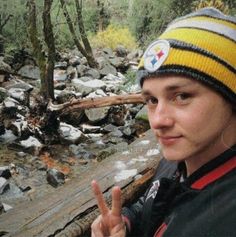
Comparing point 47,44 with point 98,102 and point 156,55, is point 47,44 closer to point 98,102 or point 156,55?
point 98,102

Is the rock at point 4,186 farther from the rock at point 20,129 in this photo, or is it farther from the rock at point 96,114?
the rock at point 96,114

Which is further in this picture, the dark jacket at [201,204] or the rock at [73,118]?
the rock at [73,118]

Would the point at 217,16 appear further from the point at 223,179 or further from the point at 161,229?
the point at 161,229

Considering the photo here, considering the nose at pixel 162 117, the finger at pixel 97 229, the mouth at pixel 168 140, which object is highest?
the nose at pixel 162 117

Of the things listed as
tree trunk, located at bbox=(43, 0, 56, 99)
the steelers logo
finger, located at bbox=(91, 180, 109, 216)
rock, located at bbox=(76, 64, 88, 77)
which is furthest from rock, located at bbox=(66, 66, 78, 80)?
the steelers logo

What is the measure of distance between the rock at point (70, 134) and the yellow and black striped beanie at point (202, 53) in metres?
6.46

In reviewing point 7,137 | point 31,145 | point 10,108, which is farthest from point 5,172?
point 10,108

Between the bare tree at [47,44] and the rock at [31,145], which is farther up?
the bare tree at [47,44]

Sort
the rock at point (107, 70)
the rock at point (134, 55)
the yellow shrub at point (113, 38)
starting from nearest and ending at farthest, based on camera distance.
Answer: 1. the rock at point (107, 70)
2. the rock at point (134, 55)
3. the yellow shrub at point (113, 38)

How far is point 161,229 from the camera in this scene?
162 cm

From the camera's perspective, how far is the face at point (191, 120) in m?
1.55

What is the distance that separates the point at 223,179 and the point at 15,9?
17.2 m

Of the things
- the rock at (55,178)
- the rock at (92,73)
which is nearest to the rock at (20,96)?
the rock at (55,178)

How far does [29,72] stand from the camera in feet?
48.0
